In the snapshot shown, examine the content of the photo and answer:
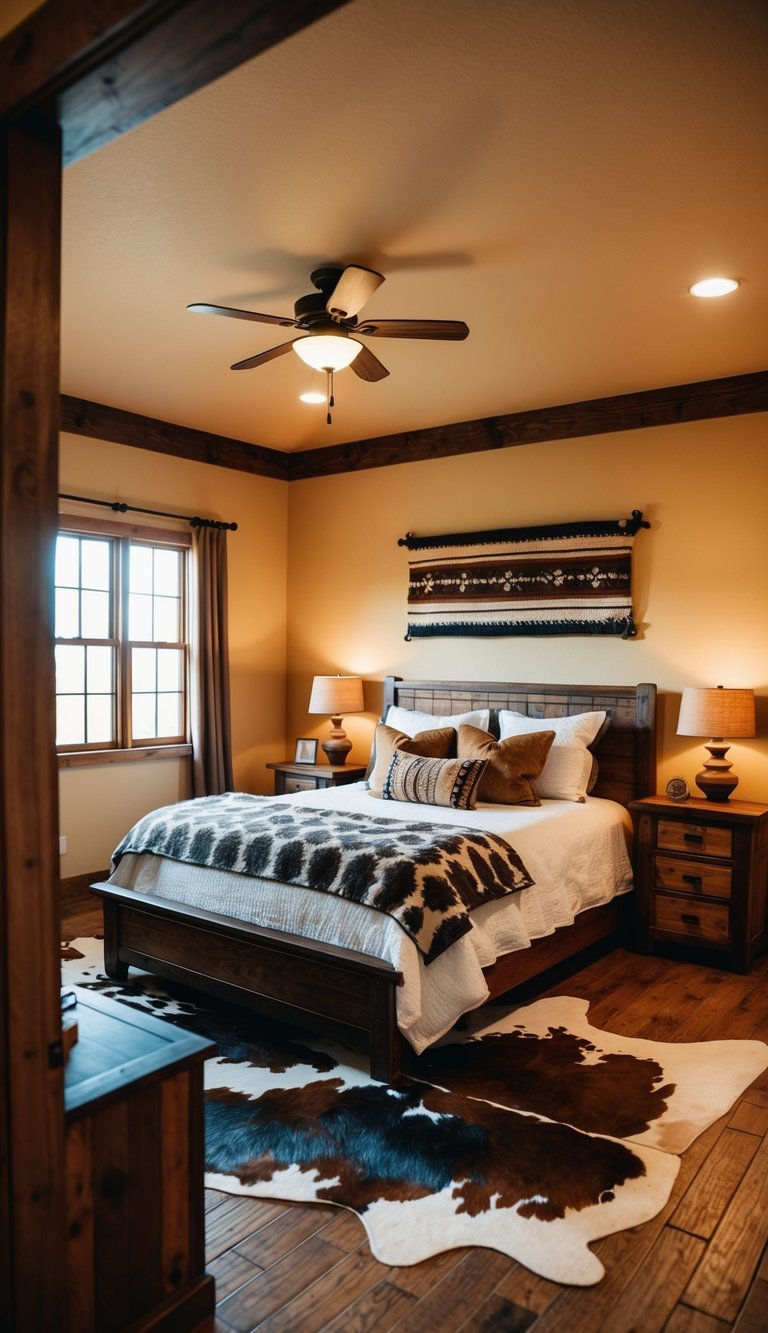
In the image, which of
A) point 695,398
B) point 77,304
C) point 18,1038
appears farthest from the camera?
point 695,398

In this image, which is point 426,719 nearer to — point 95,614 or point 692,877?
point 692,877

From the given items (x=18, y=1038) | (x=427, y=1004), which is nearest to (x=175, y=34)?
(x=18, y=1038)

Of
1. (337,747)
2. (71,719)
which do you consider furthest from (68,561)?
(337,747)

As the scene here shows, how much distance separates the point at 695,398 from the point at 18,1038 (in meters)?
4.50

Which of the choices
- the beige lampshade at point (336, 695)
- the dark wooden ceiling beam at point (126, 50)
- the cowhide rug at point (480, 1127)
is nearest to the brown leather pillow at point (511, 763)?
the cowhide rug at point (480, 1127)

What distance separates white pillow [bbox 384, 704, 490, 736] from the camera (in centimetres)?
529

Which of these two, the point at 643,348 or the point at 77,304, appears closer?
the point at 77,304

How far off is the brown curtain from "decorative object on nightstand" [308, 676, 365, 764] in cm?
60

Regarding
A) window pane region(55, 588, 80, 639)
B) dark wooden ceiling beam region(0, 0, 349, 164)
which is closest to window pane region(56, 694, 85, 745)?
window pane region(55, 588, 80, 639)

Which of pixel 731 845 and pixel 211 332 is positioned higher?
pixel 211 332

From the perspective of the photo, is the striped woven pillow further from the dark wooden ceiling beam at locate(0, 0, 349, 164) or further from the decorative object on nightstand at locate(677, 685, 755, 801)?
the dark wooden ceiling beam at locate(0, 0, 349, 164)

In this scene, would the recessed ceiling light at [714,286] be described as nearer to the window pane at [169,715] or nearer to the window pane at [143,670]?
the window pane at [143,670]

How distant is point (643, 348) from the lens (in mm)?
4484

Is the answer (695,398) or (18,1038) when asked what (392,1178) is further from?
(695,398)
